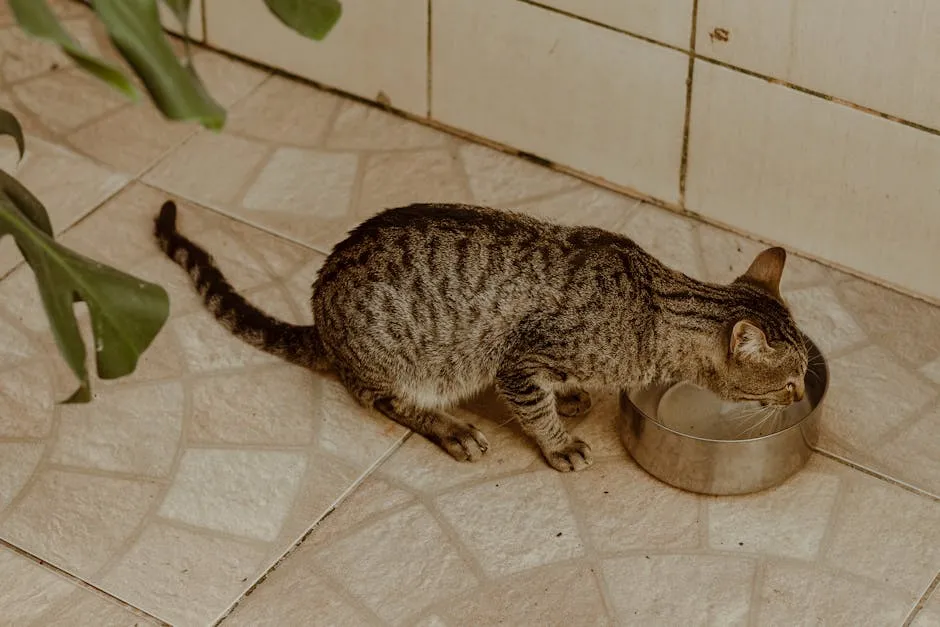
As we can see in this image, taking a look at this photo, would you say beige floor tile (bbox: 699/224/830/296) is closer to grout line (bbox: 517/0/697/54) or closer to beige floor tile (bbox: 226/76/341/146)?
grout line (bbox: 517/0/697/54)

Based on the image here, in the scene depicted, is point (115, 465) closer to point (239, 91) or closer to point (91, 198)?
point (91, 198)

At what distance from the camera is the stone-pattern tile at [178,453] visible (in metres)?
3.02

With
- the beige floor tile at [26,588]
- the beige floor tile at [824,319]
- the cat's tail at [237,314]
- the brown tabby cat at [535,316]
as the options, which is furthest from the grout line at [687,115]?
the beige floor tile at [26,588]

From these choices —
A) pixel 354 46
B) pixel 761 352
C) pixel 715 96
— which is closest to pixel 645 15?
pixel 715 96

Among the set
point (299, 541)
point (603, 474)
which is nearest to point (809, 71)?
point (603, 474)

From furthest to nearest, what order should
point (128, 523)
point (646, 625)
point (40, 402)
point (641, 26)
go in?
1. point (641, 26)
2. point (40, 402)
3. point (128, 523)
4. point (646, 625)

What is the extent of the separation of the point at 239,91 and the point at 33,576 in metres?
1.86

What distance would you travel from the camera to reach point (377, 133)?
4176 mm

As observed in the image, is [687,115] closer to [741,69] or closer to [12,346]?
[741,69]

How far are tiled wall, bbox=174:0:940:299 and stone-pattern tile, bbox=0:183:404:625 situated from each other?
0.82 metres

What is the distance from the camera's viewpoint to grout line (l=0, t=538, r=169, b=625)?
9.56ft

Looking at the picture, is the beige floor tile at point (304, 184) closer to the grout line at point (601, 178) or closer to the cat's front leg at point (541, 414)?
the grout line at point (601, 178)

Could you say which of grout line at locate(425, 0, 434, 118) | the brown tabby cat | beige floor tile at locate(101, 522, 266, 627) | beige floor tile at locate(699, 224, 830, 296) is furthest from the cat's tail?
beige floor tile at locate(699, 224, 830, 296)

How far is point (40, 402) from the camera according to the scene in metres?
3.35
